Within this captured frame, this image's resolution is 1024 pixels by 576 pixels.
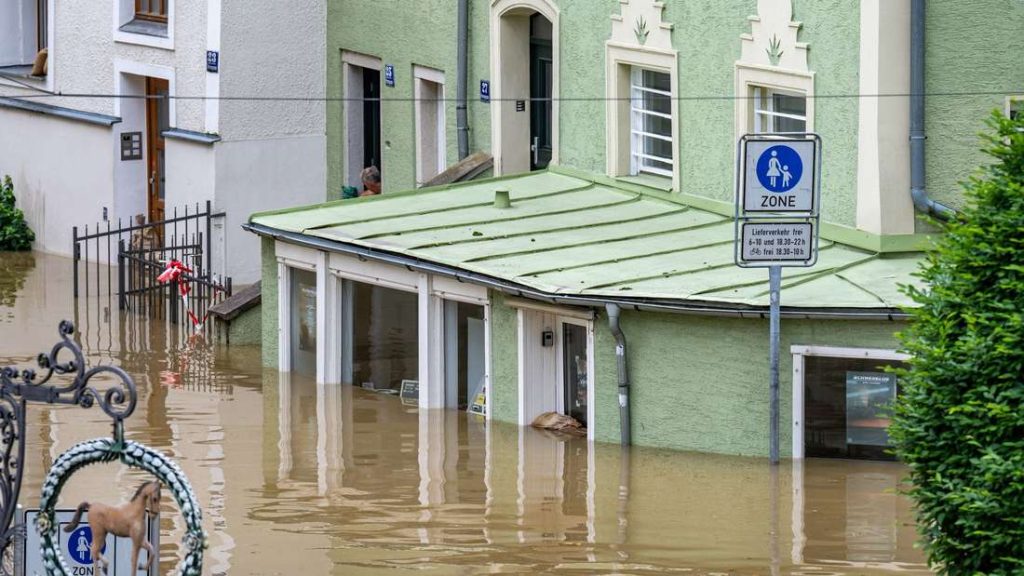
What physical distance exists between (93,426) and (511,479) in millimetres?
4156

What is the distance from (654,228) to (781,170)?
3.97 meters

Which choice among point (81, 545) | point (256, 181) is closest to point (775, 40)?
point (256, 181)

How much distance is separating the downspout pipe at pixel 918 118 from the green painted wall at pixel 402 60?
23.5 feet

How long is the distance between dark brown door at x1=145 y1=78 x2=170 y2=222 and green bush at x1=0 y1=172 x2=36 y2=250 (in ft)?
7.95

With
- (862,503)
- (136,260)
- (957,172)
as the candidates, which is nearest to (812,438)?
(862,503)

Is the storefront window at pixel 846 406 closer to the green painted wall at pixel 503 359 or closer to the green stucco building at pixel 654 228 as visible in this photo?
the green stucco building at pixel 654 228

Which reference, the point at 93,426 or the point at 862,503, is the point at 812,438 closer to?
the point at 862,503

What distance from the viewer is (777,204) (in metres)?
16.3

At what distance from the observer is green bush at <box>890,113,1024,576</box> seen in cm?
1031

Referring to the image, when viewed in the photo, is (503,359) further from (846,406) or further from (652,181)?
(846,406)

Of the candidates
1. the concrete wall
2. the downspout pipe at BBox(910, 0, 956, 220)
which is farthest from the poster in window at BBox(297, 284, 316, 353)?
the downspout pipe at BBox(910, 0, 956, 220)

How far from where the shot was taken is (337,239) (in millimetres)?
20500

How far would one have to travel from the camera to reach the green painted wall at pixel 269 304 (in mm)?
21953

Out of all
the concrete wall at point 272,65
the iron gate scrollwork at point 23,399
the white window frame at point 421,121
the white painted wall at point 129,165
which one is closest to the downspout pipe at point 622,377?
the iron gate scrollwork at point 23,399
